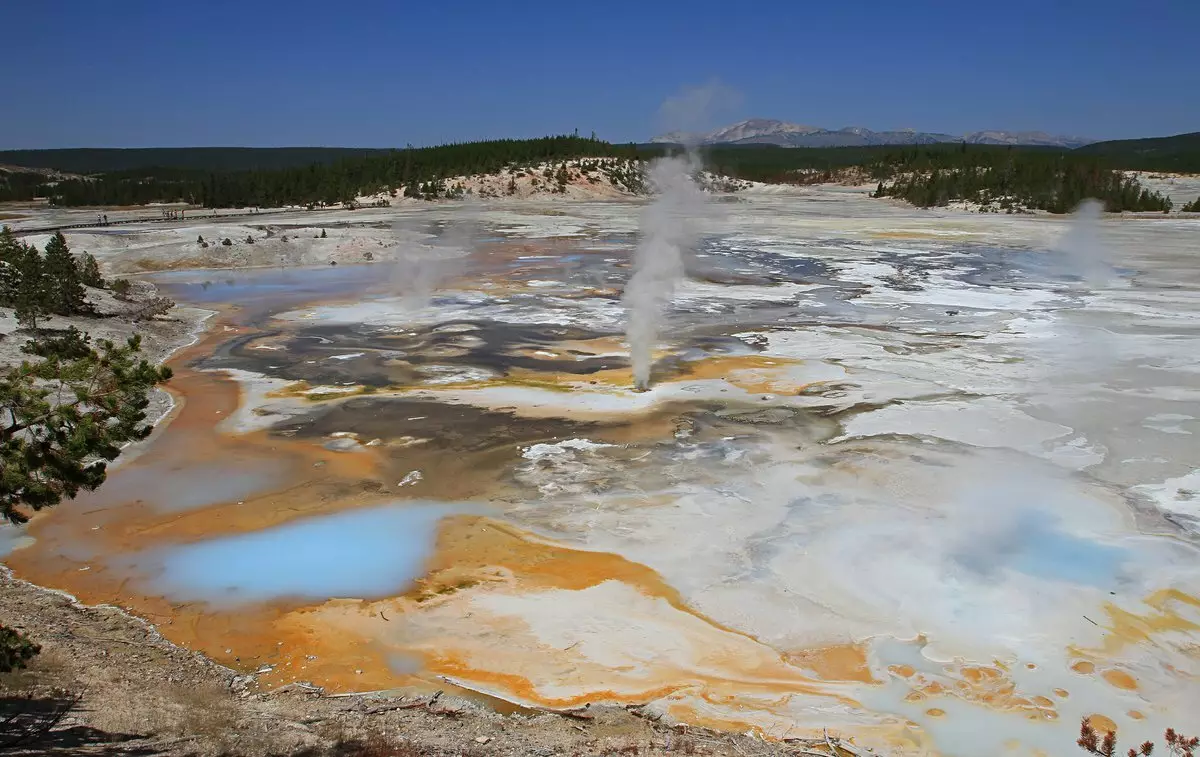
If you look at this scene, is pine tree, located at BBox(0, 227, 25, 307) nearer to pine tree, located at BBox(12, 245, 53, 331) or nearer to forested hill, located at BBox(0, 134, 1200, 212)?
pine tree, located at BBox(12, 245, 53, 331)

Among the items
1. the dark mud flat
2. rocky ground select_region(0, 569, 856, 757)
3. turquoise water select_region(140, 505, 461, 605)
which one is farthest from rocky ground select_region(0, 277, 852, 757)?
the dark mud flat

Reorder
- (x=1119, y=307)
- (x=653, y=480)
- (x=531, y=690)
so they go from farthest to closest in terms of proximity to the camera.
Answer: (x=1119, y=307) → (x=653, y=480) → (x=531, y=690)

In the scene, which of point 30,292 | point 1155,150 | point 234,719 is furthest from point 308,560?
point 1155,150

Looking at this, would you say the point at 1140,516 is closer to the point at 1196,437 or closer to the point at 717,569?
the point at 1196,437

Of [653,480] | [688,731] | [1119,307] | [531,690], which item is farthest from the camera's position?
[1119,307]

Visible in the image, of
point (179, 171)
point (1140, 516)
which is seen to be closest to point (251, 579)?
point (1140, 516)

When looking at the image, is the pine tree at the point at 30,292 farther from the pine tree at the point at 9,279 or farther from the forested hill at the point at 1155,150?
the forested hill at the point at 1155,150
